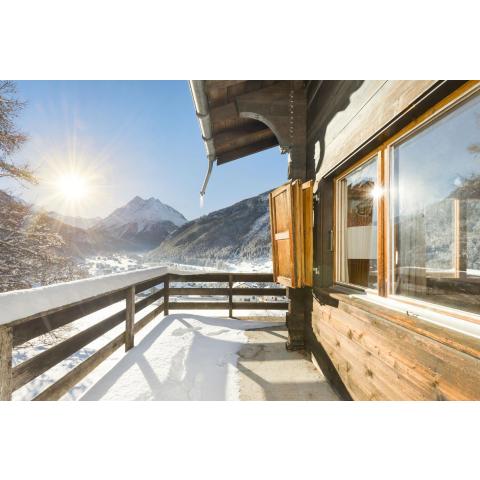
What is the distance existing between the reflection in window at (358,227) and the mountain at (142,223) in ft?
94.0

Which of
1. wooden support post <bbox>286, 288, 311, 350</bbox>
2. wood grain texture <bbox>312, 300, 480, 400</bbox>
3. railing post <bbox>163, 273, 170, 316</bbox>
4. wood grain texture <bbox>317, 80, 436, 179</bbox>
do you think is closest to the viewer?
wood grain texture <bbox>312, 300, 480, 400</bbox>

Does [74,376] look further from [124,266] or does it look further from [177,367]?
[124,266]

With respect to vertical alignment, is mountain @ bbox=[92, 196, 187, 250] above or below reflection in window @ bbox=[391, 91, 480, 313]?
above

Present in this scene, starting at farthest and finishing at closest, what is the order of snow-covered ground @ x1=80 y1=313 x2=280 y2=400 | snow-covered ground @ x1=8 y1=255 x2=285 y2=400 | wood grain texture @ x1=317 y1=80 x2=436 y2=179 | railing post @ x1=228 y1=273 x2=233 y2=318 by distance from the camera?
railing post @ x1=228 y1=273 x2=233 y2=318
snow-covered ground @ x1=80 y1=313 x2=280 y2=400
snow-covered ground @ x1=8 y1=255 x2=285 y2=400
wood grain texture @ x1=317 y1=80 x2=436 y2=179

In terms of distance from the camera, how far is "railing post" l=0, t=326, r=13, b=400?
1.42 metres

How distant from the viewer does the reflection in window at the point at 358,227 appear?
81.3 inches

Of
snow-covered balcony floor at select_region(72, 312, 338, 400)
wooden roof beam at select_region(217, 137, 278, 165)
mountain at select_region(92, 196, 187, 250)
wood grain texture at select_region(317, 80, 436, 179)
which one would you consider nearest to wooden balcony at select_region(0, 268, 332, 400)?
snow-covered balcony floor at select_region(72, 312, 338, 400)

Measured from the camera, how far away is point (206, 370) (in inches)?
104

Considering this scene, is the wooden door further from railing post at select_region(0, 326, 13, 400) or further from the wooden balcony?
railing post at select_region(0, 326, 13, 400)

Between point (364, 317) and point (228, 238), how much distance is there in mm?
23250

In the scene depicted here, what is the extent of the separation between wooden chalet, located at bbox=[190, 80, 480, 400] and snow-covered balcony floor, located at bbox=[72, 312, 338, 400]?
36 cm
